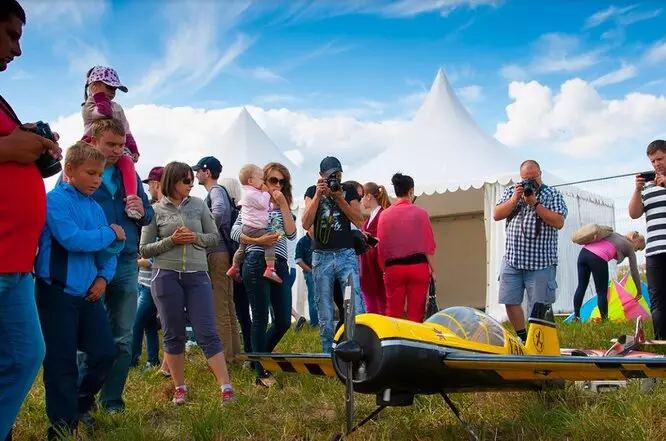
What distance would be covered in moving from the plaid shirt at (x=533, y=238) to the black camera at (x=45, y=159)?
14.1 feet

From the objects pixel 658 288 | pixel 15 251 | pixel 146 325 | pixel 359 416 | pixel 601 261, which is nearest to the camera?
pixel 15 251

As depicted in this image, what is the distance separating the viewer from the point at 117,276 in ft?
13.0

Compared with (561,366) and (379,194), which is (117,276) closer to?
(561,366)

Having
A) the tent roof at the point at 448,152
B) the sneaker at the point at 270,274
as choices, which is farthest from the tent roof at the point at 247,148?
the sneaker at the point at 270,274

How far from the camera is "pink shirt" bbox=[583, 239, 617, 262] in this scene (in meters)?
9.05

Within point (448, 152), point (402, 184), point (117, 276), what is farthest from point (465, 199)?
point (117, 276)

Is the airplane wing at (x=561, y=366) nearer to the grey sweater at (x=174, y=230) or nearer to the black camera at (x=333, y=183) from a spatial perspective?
the grey sweater at (x=174, y=230)

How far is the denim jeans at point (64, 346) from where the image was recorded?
329cm

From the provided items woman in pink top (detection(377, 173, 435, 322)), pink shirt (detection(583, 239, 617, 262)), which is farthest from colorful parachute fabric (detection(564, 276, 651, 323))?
woman in pink top (detection(377, 173, 435, 322))

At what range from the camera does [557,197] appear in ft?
19.6

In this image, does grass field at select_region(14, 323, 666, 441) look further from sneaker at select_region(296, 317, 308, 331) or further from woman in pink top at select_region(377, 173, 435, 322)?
sneaker at select_region(296, 317, 308, 331)

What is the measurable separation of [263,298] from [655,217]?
3.47 m

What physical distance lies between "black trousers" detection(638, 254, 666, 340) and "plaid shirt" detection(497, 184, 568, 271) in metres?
0.80

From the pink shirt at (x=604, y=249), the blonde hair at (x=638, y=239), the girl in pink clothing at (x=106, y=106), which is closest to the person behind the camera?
the girl in pink clothing at (x=106, y=106)
